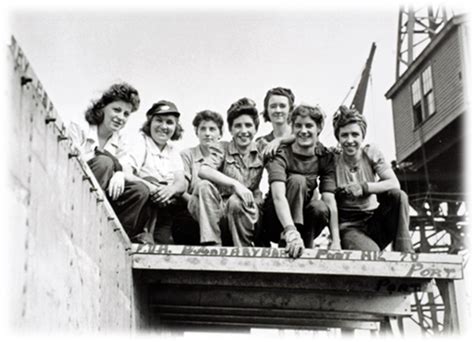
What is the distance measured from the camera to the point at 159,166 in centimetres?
629

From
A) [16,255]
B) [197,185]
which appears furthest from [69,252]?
[197,185]

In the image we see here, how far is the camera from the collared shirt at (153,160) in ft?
20.3

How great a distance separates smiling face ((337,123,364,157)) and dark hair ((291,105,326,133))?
27 centimetres

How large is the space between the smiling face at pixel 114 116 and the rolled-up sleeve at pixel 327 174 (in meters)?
1.62

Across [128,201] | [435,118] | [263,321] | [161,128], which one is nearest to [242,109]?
[161,128]

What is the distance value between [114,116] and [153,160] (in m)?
0.49

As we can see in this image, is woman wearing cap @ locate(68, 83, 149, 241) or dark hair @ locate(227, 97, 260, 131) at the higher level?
dark hair @ locate(227, 97, 260, 131)

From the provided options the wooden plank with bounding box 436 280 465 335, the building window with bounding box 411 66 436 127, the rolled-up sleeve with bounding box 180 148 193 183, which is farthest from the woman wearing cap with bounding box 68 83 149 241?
the building window with bounding box 411 66 436 127

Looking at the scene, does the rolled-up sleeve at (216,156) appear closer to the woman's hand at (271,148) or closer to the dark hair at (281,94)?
the woman's hand at (271,148)

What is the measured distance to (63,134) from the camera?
3.77 meters

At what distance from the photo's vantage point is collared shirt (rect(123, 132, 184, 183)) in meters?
6.18

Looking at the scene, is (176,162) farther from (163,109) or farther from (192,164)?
(163,109)

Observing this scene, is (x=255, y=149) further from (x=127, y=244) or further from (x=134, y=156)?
(x=127, y=244)

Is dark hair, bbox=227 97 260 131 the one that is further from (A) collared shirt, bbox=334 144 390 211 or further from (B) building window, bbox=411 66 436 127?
(B) building window, bbox=411 66 436 127
